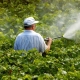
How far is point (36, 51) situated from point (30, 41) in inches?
20.1

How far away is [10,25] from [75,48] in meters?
2.94

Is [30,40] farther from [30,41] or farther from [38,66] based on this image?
[38,66]

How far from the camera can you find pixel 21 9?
34.4 feet

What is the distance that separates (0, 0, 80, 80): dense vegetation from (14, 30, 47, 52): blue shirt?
0.68ft

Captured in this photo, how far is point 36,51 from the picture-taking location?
5633 millimetres

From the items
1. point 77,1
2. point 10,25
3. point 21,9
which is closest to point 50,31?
point 10,25

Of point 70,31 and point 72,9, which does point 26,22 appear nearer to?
point 70,31

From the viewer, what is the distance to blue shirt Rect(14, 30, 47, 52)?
6082 mm

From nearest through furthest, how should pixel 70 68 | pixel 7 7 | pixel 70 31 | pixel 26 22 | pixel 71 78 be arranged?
pixel 71 78
pixel 70 68
pixel 26 22
pixel 70 31
pixel 7 7

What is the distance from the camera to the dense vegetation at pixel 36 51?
5.00m

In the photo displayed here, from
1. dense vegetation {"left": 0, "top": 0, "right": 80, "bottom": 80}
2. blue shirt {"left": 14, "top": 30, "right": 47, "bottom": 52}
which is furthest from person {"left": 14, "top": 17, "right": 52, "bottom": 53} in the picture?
dense vegetation {"left": 0, "top": 0, "right": 80, "bottom": 80}

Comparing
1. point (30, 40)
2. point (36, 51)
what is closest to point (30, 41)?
point (30, 40)

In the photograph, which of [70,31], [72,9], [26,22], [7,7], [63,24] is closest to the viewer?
[26,22]

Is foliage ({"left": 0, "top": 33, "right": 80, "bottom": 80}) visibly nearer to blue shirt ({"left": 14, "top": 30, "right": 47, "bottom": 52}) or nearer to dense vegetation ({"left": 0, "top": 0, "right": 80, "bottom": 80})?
dense vegetation ({"left": 0, "top": 0, "right": 80, "bottom": 80})
